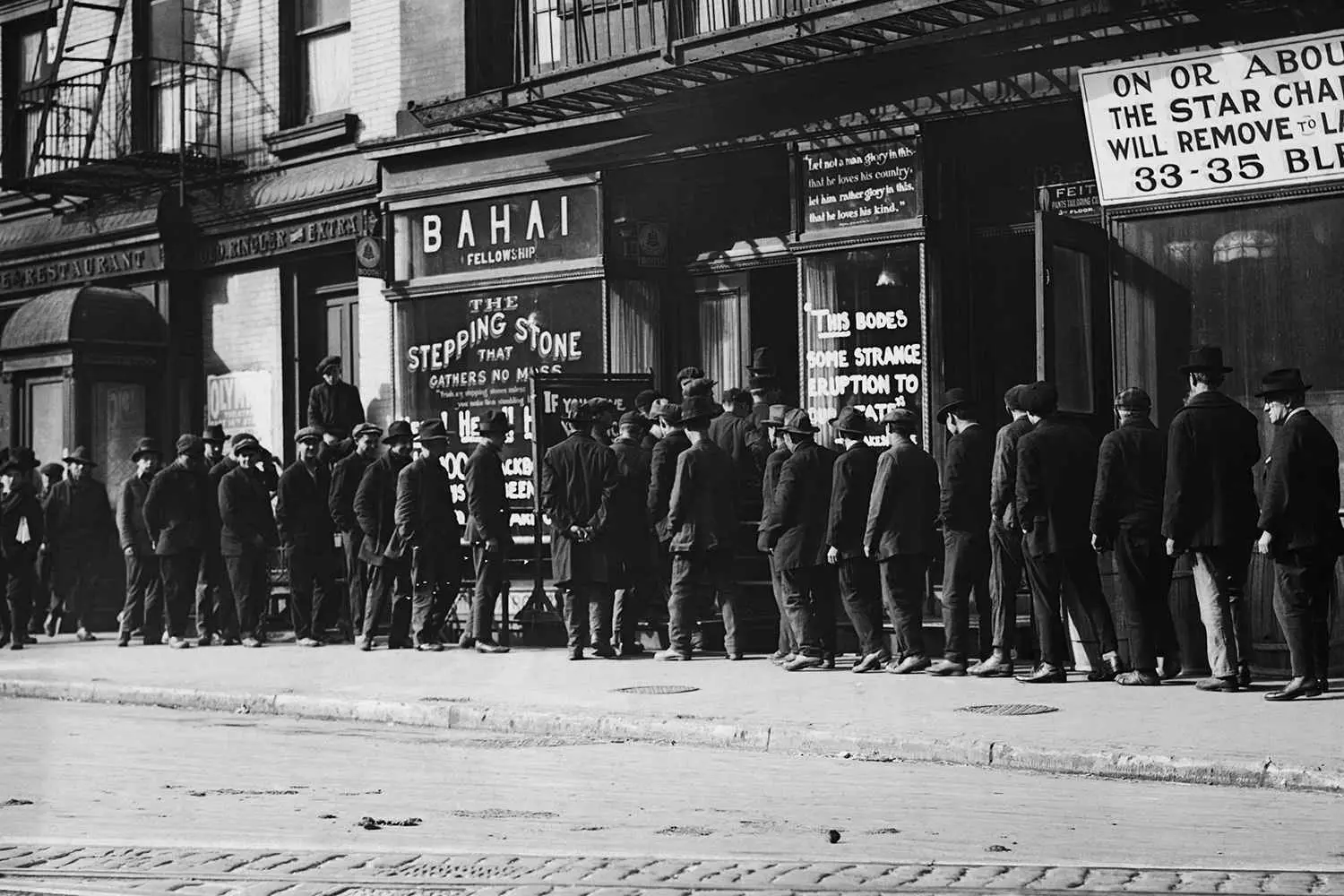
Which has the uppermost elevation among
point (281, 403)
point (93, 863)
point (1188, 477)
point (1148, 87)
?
point (1148, 87)

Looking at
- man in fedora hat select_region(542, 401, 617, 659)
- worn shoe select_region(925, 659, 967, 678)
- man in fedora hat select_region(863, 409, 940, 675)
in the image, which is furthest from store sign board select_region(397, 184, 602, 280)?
worn shoe select_region(925, 659, 967, 678)

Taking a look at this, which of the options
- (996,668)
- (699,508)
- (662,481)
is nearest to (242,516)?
(662,481)

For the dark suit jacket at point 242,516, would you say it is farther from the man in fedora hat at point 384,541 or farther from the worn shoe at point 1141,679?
the worn shoe at point 1141,679

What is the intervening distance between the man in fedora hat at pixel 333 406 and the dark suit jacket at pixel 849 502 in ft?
22.4

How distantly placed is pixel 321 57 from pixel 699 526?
349 inches

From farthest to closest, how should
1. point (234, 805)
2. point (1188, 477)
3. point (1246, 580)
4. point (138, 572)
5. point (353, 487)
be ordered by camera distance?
1. point (138, 572)
2. point (353, 487)
3. point (1246, 580)
4. point (1188, 477)
5. point (234, 805)

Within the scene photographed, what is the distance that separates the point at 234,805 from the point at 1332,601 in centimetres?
789

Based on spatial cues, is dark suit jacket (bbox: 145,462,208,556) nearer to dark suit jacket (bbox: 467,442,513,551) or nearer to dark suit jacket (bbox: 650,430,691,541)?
dark suit jacket (bbox: 467,442,513,551)

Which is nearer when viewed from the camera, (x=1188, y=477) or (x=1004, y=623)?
(x=1188, y=477)

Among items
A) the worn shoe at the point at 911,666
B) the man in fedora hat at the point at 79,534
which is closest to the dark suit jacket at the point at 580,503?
the worn shoe at the point at 911,666

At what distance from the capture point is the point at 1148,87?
14.6 meters

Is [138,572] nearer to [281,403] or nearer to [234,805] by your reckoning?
[281,403]

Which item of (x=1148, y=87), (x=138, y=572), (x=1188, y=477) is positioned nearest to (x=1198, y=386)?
(x=1188, y=477)

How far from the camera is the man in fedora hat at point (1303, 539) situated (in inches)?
456
